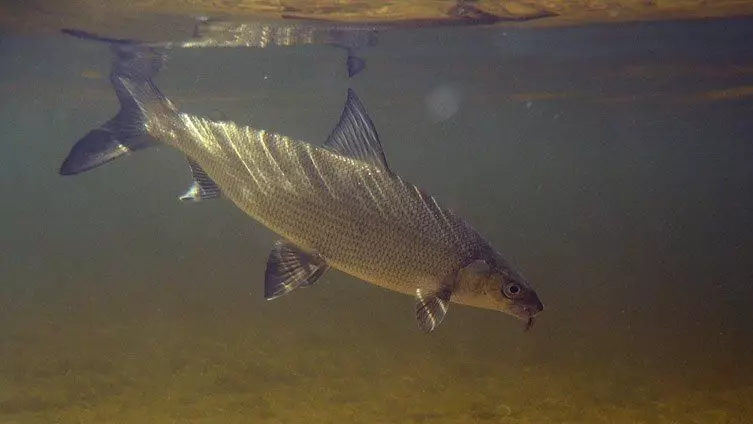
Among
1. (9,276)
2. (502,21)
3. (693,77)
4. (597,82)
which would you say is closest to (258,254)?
(9,276)

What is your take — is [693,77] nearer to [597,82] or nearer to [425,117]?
[597,82]

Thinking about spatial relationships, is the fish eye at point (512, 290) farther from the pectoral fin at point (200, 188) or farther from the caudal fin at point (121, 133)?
the caudal fin at point (121, 133)

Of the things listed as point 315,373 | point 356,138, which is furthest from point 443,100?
point 356,138

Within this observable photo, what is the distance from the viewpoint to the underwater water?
24.4ft

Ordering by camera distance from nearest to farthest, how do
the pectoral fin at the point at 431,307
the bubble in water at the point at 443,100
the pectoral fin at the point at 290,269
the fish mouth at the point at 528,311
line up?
1. the pectoral fin at the point at 431,307
2. the fish mouth at the point at 528,311
3. the pectoral fin at the point at 290,269
4. the bubble in water at the point at 443,100

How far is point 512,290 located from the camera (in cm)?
314

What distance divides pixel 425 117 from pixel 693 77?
835 inches

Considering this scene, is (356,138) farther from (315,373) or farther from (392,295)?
(392,295)

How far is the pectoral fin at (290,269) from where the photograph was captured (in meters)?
3.31

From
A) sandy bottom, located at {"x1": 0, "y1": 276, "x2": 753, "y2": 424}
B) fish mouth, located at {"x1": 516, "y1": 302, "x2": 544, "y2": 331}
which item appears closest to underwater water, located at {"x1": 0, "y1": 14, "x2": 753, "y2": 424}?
sandy bottom, located at {"x1": 0, "y1": 276, "x2": 753, "y2": 424}

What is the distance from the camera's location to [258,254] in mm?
18484

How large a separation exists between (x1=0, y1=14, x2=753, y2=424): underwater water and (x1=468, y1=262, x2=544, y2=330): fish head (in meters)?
2.21

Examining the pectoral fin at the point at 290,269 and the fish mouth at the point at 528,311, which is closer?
the fish mouth at the point at 528,311

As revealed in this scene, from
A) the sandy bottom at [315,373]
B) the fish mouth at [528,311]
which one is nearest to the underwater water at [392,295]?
the sandy bottom at [315,373]
